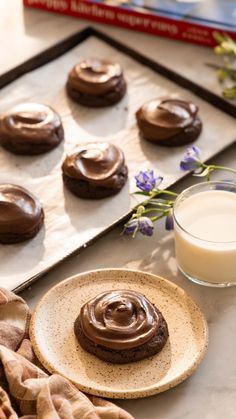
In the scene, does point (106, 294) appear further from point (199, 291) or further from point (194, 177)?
point (194, 177)

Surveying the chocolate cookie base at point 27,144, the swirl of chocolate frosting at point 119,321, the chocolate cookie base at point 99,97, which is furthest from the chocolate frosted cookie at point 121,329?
the chocolate cookie base at point 99,97

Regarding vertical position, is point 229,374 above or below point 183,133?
below

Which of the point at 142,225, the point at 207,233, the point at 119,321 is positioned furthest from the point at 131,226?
the point at 119,321

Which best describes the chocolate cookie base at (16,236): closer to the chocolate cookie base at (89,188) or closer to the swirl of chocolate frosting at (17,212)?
the swirl of chocolate frosting at (17,212)

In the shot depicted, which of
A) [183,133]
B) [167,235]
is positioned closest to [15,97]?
[183,133]

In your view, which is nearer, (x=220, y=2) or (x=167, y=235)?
(x=167, y=235)

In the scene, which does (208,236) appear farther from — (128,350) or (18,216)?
(18,216)
